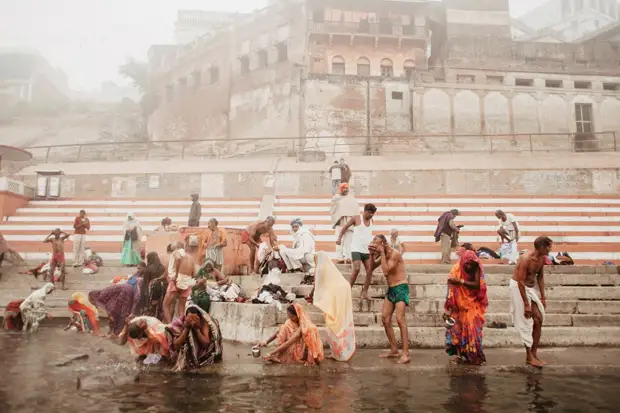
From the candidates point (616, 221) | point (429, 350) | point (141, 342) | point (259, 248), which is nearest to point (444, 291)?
point (429, 350)

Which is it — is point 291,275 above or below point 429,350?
above

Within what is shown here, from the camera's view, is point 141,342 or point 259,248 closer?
point 141,342

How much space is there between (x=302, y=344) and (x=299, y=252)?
2.98 m

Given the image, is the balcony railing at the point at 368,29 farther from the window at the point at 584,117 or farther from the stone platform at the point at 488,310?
the stone platform at the point at 488,310

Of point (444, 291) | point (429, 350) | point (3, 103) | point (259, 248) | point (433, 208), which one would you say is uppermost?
point (3, 103)

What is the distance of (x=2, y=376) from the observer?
459 centimetres

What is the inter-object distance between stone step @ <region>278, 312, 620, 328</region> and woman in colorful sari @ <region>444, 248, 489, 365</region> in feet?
3.91

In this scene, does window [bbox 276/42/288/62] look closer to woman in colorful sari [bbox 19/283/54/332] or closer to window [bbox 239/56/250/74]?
window [bbox 239/56/250/74]

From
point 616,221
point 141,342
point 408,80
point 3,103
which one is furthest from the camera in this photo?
point 3,103

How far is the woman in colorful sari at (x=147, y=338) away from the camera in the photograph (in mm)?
5145

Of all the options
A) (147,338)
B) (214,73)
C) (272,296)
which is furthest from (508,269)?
(214,73)

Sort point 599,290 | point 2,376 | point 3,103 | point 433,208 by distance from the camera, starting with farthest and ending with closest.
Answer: point 3,103 < point 433,208 < point 599,290 < point 2,376

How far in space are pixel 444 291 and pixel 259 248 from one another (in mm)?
2982

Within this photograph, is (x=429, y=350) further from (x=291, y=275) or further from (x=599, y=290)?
(x=599, y=290)
